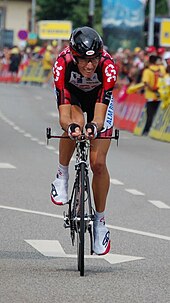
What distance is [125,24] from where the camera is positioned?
50.7 meters

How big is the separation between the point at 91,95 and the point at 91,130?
49 centimetres

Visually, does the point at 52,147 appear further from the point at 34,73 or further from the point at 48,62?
the point at 34,73

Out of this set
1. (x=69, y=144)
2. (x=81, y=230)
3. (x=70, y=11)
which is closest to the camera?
(x=81, y=230)

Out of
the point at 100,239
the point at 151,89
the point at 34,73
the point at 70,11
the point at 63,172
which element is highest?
the point at 63,172

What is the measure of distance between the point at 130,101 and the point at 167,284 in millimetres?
22930

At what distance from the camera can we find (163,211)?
529 inches

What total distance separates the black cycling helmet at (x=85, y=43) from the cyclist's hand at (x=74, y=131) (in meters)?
0.50

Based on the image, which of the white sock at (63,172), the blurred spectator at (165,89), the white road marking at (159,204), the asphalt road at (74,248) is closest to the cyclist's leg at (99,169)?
the white sock at (63,172)

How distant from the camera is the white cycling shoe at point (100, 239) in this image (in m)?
9.14

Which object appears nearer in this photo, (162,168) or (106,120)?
(106,120)

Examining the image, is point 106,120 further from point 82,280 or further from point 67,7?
point 67,7

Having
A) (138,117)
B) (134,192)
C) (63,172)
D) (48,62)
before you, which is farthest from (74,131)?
(48,62)

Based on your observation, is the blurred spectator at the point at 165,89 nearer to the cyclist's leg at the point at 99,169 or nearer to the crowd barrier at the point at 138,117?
the crowd barrier at the point at 138,117

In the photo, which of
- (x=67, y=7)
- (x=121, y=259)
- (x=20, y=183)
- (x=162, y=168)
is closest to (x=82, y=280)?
(x=121, y=259)
